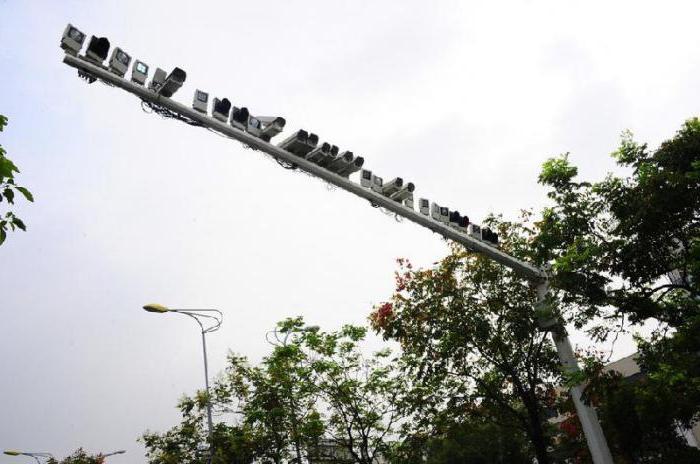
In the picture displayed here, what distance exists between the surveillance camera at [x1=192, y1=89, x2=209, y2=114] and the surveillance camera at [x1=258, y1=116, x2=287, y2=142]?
3.37ft

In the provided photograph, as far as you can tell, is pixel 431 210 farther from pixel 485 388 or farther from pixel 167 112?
pixel 485 388

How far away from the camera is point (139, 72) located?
8.52m

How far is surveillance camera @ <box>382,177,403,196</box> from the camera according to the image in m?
10.4

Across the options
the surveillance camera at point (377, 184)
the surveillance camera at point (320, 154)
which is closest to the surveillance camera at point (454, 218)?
the surveillance camera at point (377, 184)

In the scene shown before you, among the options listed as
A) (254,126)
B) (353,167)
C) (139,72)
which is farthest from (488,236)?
(139,72)

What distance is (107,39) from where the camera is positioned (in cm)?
829

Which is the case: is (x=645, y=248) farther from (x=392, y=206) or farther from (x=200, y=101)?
(x=200, y=101)

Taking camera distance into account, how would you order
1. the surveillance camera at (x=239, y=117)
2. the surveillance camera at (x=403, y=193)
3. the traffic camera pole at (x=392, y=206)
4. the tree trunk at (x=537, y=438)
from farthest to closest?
the tree trunk at (x=537, y=438), the surveillance camera at (x=403, y=193), the surveillance camera at (x=239, y=117), the traffic camera pole at (x=392, y=206)

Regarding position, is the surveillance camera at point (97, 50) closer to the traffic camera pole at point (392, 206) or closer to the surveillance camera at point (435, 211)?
the traffic camera pole at point (392, 206)

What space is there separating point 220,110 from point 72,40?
2.56m

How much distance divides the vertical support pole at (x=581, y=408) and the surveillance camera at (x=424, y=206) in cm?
343

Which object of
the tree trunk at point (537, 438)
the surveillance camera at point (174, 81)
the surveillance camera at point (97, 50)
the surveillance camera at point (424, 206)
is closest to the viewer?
the surveillance camera at point (97, 50)

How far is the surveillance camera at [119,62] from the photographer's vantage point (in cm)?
824

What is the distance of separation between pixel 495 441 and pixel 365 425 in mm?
21627
